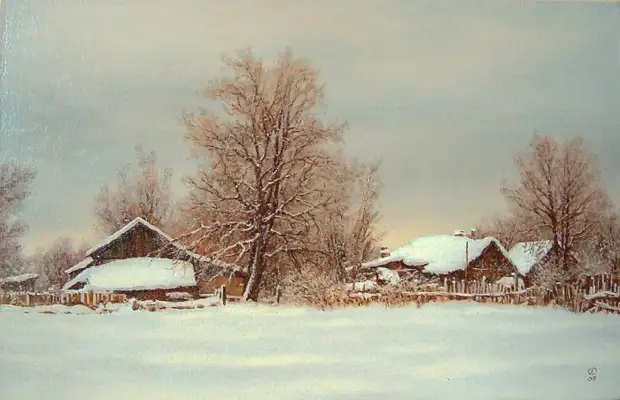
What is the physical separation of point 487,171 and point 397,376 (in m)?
0.91

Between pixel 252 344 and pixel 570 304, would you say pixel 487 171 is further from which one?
pixel 252 344

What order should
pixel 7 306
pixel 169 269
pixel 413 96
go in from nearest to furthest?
pixel 7 306
pixel 169 269
pixel 413 96

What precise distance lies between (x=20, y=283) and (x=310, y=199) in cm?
111

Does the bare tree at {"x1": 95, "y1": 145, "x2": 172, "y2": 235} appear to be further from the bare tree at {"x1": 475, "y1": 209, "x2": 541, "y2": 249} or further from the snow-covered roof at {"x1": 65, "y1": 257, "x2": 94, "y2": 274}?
the bare tree at {"x1": 475, "y1": 209, "x2": 541, "y2": 249}

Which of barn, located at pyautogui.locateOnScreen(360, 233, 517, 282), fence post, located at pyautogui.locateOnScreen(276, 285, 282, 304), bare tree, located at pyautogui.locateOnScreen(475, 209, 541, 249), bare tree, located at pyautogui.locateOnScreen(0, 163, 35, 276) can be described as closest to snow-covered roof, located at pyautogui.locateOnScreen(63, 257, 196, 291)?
bare tree, located at pyautogui.locateOnScreen(0, 163, 35, 276)

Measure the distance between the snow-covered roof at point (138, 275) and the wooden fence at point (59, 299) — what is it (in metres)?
0.03

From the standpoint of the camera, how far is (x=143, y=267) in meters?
2.83

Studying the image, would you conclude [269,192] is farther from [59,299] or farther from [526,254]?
[526,254]

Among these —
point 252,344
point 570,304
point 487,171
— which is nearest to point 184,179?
point 252,344

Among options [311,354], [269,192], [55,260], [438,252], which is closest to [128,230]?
[55,260]

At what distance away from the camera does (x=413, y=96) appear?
3109 millimetres

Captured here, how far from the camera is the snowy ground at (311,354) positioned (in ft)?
8.84

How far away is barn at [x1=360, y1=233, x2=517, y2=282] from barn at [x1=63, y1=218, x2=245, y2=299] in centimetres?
67

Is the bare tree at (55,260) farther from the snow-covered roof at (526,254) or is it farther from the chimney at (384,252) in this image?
the snow-covered roof at (526,254)
